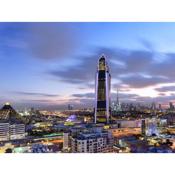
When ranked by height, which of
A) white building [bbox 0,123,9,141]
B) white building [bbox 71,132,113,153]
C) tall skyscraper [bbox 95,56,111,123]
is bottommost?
white building [bbox 71,132,113,153]

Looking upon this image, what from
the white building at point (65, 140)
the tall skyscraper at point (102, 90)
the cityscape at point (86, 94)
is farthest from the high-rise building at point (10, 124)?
the tall skyscraper at point (102, 90)

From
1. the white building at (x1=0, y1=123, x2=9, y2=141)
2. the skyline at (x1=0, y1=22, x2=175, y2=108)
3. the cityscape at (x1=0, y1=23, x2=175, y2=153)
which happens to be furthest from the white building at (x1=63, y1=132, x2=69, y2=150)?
the white building at (x1=0, y1=123, x2=9, y2=141)

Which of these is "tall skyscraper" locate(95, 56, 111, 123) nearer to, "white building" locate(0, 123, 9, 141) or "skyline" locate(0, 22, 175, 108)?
"skyline" locate(0, 22, 175, 108)

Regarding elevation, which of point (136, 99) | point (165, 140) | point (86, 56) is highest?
point (86, 56)

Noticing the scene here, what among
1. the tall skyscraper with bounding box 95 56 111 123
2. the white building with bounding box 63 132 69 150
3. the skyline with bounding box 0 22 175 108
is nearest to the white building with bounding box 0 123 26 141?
the skyline with bounding box 0 22 175 108

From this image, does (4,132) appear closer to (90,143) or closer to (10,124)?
(10,124)

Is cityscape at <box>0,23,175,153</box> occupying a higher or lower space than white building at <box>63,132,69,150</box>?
higher

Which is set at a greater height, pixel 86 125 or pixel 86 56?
pixel 86 56
